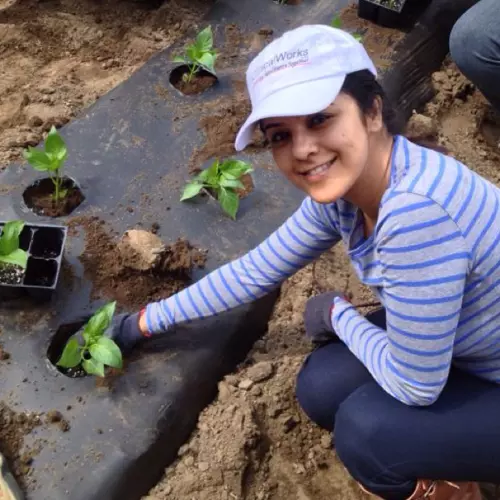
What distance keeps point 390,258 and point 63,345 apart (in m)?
0.96

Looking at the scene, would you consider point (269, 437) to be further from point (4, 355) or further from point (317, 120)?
point (317, 120)

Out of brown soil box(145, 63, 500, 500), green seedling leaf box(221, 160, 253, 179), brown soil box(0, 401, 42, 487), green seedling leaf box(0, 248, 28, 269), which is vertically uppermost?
green seedling leaf box(0, 248, 28, 269)

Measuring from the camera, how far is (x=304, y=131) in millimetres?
1296

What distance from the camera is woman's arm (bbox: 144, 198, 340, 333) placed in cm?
164

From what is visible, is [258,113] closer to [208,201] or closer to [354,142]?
[354,142]

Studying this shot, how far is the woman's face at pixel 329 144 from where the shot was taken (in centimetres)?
129

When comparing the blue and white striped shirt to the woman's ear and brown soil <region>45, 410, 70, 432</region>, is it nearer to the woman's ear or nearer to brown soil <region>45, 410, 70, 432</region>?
the woman's ear

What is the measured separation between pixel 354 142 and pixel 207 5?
1989 millimetres

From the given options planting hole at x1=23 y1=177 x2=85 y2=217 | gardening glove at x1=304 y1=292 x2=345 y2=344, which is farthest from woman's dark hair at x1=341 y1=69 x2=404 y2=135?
planting hole at x1=23 y1=177 x2=85 y2=217

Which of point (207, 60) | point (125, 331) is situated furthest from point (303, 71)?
point (207, 60)

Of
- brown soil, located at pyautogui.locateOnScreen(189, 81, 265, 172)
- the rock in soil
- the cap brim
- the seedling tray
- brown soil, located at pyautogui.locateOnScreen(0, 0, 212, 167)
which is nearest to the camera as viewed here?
the cap brim

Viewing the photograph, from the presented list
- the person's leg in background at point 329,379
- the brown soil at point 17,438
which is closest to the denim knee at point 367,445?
the person's leg in background at point 329,379

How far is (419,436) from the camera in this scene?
1485 millimetres

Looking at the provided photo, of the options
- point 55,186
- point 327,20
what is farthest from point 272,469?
point 327,20
